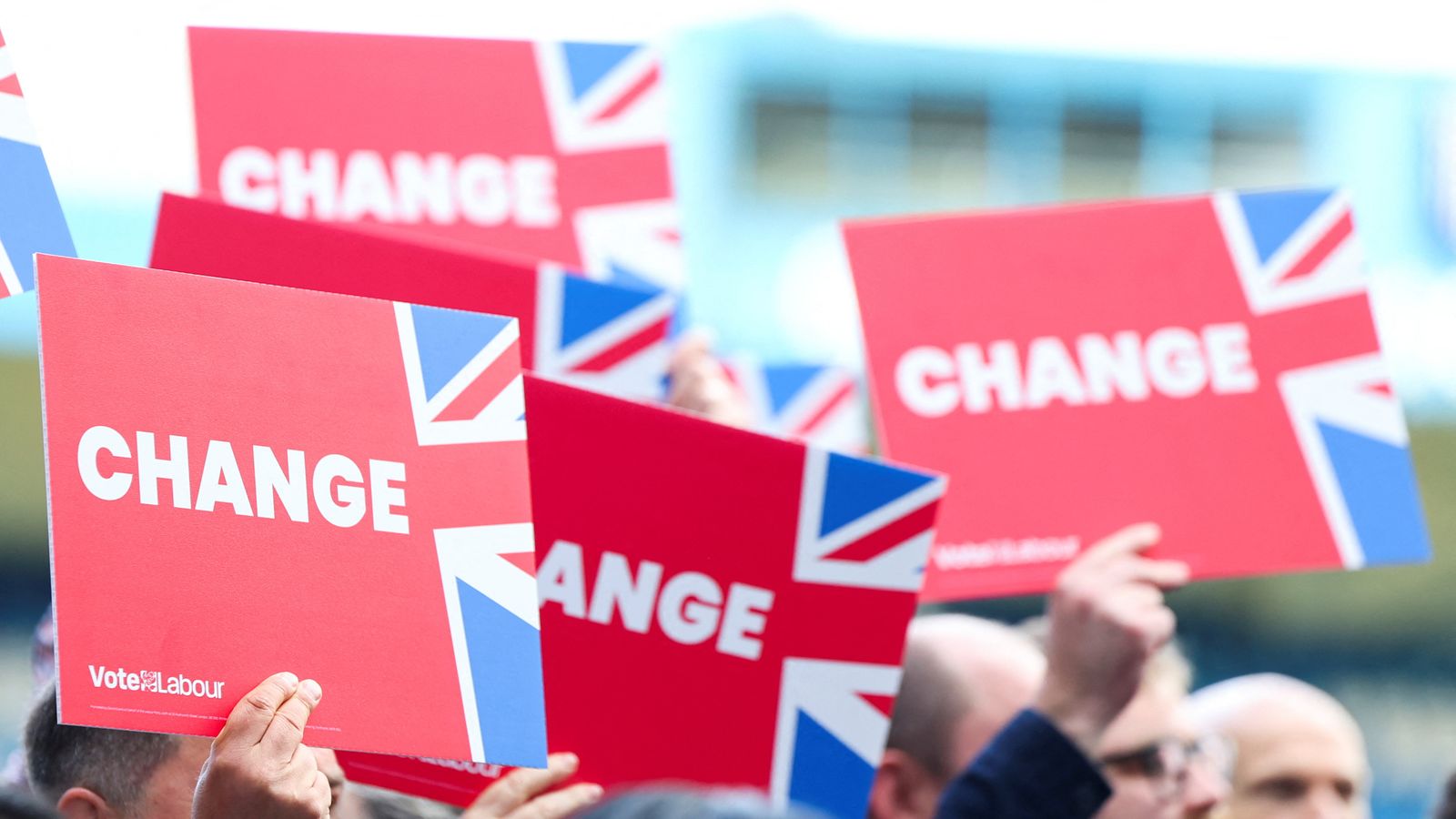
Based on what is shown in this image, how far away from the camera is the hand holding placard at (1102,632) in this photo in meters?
3.00

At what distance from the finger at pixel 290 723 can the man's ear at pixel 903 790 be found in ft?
Answer: 5.31

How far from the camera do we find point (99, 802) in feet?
7.82

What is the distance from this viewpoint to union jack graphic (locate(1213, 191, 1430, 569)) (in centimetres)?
321

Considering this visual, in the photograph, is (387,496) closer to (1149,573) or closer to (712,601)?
(712,601)

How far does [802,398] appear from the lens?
5.66m

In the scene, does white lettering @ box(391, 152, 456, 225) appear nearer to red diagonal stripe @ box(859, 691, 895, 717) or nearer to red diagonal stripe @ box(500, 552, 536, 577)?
red diagonal stripe @ box(859, 691, 895, 717)

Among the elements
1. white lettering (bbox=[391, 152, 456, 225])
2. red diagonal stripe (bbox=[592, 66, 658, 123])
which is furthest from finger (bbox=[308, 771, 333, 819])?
red diagonal stripe (bbox=[592, 66, 658, 123])

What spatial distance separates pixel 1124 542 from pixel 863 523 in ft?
1.91

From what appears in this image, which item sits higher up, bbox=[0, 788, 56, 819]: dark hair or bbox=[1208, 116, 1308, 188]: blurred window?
bbox=[1208, 116, 1308, 188]: blurred window

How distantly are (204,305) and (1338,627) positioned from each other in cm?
1728

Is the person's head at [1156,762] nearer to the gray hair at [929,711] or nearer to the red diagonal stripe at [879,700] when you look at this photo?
the gray hair at [929,711]

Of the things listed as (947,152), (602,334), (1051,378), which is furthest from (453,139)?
(947,152)

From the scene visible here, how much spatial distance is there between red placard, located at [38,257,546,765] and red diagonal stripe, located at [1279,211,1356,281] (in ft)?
5.15

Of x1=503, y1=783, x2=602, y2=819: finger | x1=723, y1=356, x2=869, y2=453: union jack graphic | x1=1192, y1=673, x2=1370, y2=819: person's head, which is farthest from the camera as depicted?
x1=723, y1=356, x2=869, y2=453: union jack graphic
